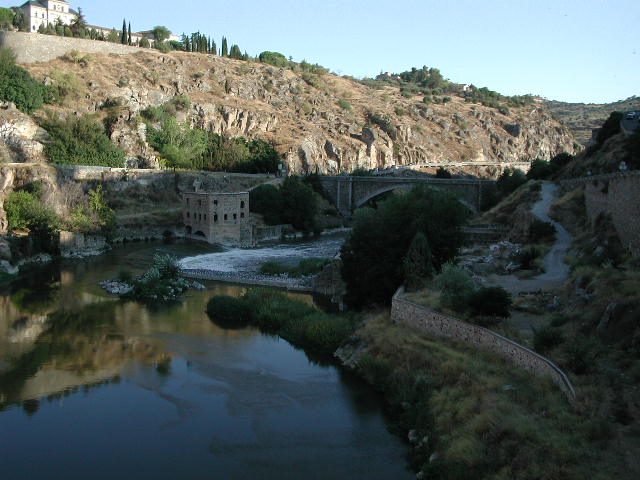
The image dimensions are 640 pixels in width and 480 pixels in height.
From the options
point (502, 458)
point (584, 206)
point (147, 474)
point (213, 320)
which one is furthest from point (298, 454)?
point (584, 206)

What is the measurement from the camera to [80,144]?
52844mm

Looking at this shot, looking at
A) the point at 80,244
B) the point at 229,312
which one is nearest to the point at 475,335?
the point at 229,312

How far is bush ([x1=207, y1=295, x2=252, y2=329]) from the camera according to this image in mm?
25328

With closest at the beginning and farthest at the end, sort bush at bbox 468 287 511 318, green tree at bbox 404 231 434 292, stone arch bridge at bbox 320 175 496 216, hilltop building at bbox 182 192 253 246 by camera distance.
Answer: bush at bbox 468 287 511 318, green tree at bbox 404 231 434 292, hilltop building at bbox 182 192 253 246, stone arch bridge at bbox 320 175 496 216

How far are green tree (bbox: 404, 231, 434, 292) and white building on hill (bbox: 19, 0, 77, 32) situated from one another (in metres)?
68.5

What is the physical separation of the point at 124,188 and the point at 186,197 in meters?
5.78

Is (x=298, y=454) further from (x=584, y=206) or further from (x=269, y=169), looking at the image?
(x=269, y=169)

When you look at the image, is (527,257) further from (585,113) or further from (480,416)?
(585,113)

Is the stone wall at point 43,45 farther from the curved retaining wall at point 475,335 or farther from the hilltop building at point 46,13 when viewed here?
the curved retaining wall at point 475,335

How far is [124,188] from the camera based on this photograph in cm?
5234

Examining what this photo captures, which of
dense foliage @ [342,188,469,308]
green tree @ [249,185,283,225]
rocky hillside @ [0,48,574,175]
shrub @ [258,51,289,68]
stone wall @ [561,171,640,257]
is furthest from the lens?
shrub @ [258,51,289,68]

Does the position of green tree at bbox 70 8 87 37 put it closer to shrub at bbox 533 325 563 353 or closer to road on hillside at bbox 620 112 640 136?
road on hillside at bbox 620 112 640 136

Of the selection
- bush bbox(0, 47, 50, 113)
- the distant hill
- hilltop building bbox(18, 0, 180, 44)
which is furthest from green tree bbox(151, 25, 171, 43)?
the distant hill

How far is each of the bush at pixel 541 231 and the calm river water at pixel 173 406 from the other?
13376mm
